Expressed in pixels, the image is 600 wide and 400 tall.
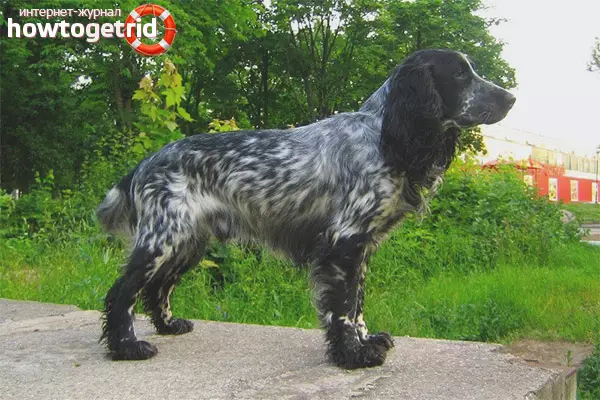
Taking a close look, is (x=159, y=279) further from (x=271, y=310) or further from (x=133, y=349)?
(x=271, y=310)

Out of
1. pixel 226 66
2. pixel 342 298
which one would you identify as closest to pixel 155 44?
pixel 226 66

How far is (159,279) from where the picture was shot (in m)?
3.70

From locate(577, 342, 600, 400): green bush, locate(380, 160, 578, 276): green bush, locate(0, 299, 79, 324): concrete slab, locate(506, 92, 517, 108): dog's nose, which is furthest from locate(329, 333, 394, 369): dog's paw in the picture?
locate(380, 160, 578, 276): green bush

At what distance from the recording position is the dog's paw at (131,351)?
3342mm

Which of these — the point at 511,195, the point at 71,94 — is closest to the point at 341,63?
the point at 71,94

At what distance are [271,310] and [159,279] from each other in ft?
6.20

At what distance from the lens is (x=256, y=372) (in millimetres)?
3113

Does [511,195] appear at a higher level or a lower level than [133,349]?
higher

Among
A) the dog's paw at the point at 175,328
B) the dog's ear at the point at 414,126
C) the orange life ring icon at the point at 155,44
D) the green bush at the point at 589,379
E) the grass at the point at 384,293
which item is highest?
the orange life ring icon at the point at 155,44

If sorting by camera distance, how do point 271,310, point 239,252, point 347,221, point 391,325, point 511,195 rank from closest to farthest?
point 347,221
point 391,325
point 271,310
point 239,252
point 511,195

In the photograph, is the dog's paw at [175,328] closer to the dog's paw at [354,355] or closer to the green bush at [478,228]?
the dog's paw at [354,355]

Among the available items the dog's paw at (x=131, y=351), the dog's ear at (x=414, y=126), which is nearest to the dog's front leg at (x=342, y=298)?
the dog's ear at (x=414, y=126)

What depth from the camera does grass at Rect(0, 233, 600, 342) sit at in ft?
16.9

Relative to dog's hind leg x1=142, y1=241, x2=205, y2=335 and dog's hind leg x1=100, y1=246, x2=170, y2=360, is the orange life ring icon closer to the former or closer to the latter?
dog's hind leg x1=142, y1=241, x2=205, y2=335
